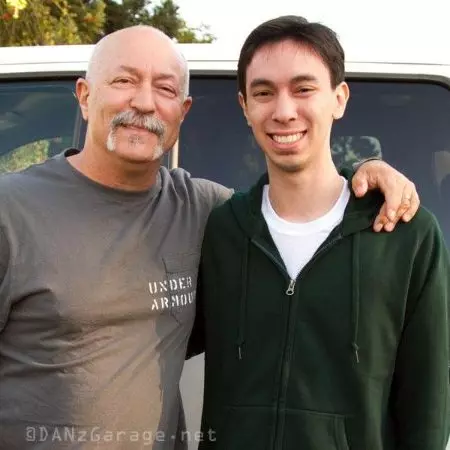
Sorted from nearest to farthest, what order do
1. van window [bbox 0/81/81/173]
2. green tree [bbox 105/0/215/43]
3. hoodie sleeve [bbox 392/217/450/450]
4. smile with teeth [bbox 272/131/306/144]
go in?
hoodie sleeve [bbox 392/217/450/450] < smile with teeth [bbox 272/131/306/144] < van window [bbox 0/81/81/173] < green tree [bbox 105/0/215/43]

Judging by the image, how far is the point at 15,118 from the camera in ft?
7.77

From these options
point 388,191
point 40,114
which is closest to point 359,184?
point 388,191

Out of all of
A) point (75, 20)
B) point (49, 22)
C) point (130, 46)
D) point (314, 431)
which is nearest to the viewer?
point (314, 431)

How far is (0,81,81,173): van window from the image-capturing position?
2359mm

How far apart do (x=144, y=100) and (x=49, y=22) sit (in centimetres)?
564

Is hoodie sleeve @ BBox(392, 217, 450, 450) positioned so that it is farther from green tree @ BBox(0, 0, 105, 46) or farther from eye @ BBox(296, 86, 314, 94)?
green tree @ BBox(0, 0, 105, 46)

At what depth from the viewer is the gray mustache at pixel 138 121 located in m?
1.80

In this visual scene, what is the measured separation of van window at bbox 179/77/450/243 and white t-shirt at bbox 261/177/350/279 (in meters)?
0.59

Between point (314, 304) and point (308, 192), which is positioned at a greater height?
point (308, 192)

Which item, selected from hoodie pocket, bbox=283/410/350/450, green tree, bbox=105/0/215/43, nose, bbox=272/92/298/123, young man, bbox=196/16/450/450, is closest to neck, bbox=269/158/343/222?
young man, bbox=196/16/450/450

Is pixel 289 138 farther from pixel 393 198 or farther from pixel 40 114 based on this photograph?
pixel 40 114

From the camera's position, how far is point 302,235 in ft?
5.49

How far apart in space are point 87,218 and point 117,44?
22.2 inches

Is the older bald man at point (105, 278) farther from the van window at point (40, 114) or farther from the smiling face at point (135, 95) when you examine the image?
the van window at point (40, 114)
